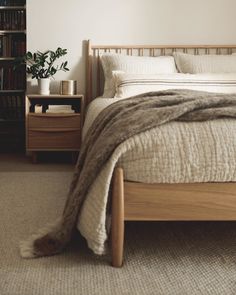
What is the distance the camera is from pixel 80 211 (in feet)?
4.49

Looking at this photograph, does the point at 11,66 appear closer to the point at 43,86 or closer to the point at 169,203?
the point at 43,86

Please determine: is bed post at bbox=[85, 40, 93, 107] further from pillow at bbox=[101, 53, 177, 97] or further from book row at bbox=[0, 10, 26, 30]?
book row at bbox=[0, 10, 26, 30]

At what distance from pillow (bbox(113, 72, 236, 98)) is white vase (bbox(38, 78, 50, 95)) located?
2.30 feet

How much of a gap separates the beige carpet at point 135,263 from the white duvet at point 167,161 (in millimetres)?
125

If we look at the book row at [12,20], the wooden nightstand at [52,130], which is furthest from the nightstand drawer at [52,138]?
the book row at [12,20]

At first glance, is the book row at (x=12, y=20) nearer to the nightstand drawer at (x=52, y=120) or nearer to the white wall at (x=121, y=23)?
the white wall at (x=121, y=23)

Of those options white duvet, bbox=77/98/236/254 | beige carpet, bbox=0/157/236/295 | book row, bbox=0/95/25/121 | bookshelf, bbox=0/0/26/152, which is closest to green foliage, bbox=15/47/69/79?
bookshelf, bbox=0/0/26/152

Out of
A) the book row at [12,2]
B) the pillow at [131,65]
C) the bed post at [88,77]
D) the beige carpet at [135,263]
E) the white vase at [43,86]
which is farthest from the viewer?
the book row at [12,2]

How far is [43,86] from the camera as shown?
3102mm

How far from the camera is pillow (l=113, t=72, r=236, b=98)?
265 centimetres

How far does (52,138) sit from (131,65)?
85 centimetres

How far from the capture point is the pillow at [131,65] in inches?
115

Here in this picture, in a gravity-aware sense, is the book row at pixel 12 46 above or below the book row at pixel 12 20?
below

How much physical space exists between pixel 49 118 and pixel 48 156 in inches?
19.3
